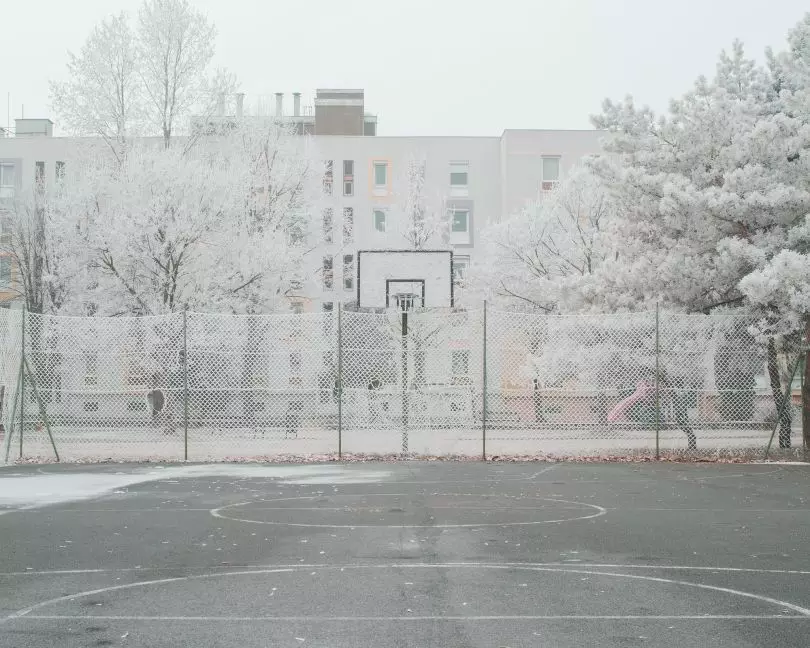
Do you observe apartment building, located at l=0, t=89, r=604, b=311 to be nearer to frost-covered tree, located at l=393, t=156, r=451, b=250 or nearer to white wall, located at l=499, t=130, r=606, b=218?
white wall, located at l=499, t=130, r=606, b=218

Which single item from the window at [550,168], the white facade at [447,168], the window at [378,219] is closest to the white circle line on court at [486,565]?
the white facade at [447,168]

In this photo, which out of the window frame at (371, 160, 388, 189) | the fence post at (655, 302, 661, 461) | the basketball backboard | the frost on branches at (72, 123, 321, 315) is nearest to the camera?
the fence post at (655, 302, 661, 461)

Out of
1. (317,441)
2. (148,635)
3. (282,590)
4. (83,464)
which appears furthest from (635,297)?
(148,635)

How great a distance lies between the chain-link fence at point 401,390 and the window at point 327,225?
12.7 meters

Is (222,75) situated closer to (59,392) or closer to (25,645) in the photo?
(59,392)

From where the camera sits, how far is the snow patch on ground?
11875mm

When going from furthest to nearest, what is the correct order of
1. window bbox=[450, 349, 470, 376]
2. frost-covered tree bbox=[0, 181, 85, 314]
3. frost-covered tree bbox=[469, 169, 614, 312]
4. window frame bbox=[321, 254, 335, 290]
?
window frame bbox=[321, 254, 335, 290] < frost-covered tree bbox=[469, 169, 614, 312] < frost-covered tree bbox=[0, 181, 85, 314] < window bbox=[450, 349, 470, 376]

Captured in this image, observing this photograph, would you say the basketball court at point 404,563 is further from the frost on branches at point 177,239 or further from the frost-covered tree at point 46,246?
the frost-covered tree at point 46,246

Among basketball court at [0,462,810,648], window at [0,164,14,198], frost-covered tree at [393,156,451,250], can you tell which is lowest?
basketball court at [0,462,810,648]

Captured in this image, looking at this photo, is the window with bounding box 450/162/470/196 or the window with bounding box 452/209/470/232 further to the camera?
the window with bounding box 450/162/470/196

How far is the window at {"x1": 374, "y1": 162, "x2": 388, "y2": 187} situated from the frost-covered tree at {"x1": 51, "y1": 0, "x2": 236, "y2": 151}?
76.3 ft

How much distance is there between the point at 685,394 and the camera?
58.1 feet

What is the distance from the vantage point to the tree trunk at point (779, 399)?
1747 centimetres

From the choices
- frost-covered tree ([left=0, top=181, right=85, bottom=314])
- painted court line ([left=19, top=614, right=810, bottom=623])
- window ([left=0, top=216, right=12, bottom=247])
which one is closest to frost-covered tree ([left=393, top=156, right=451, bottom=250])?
frost-covered tree ([left=0, top=181, right=85, bottom=314])
